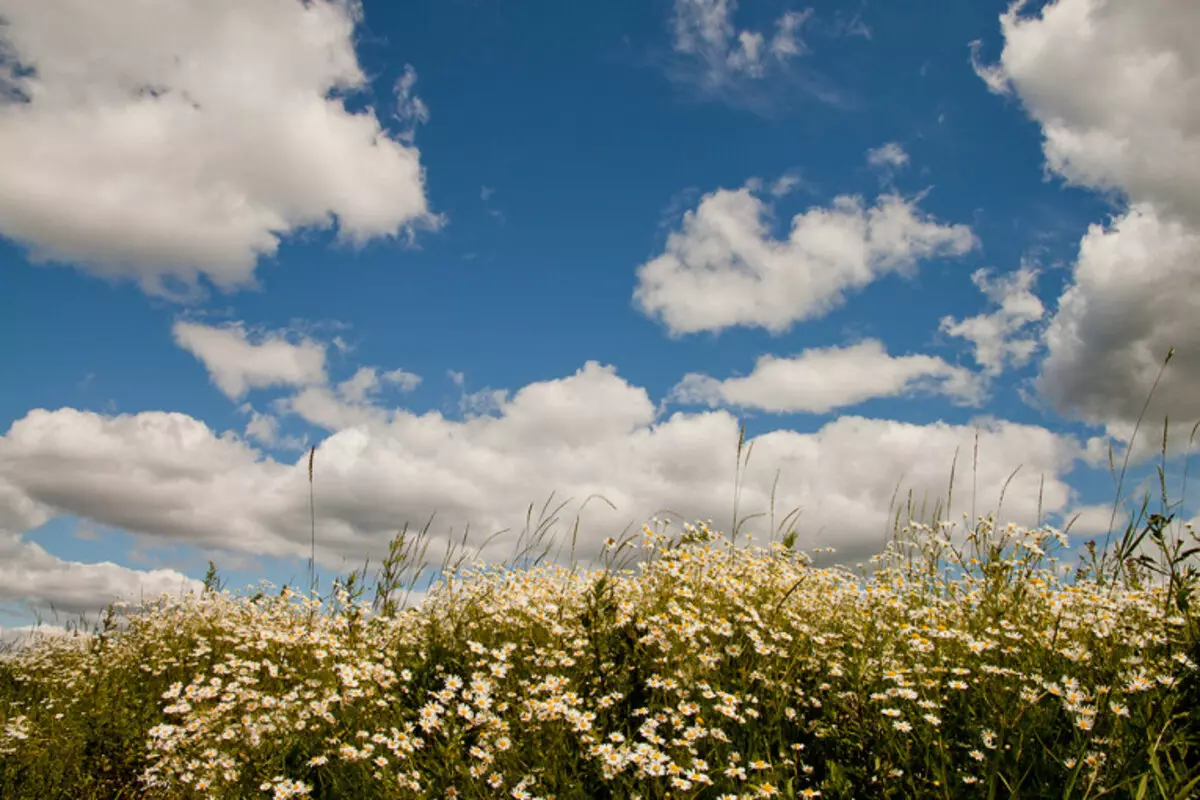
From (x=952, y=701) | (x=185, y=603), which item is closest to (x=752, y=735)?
(x=952, y=701)

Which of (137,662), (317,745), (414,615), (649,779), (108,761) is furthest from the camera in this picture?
(137,662)

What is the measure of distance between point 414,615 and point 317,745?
2178 mm

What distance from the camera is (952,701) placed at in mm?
4559

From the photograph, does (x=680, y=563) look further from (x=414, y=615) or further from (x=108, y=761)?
(x=108, y=761)

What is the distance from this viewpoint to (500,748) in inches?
Result: 171

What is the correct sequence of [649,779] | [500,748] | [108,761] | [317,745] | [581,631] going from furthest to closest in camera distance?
1. [108,761]
2. [581,631]
3. [317,745]
4. [500,748]
5. [649,779]

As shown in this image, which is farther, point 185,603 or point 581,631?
point 185,603

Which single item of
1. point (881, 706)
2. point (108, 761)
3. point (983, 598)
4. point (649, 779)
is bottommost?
point (108, 761)

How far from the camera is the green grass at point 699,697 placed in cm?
379

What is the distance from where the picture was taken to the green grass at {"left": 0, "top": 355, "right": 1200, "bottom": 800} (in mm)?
3787

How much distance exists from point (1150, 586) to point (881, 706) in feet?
10.3

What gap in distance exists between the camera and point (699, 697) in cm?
475

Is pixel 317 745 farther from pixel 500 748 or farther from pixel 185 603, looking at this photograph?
pixel 185 603

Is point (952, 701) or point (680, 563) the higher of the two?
point (680, 563)
